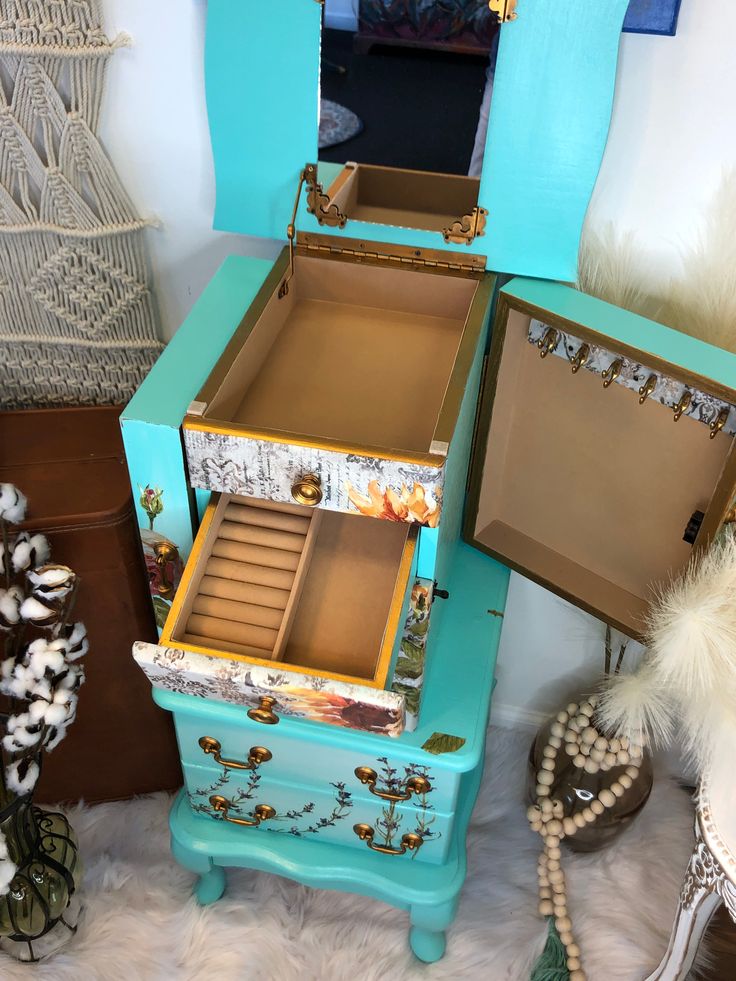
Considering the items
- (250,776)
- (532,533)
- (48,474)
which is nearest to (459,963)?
(250,776)

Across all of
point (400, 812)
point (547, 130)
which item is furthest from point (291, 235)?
point (400, 812)

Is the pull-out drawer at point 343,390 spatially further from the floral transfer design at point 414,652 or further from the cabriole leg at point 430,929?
the cabriole leg at point 430,929

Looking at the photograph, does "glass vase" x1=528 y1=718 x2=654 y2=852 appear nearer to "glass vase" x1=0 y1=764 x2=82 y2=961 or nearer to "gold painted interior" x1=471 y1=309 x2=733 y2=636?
"gold painted interior" x1=471 y1=309 x2=733 y2=636

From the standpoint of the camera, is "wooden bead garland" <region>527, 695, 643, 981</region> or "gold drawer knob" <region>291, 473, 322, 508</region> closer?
"gold drawer knob" <region>291, 473, 322, 508</region>

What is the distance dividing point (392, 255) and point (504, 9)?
0.98ft

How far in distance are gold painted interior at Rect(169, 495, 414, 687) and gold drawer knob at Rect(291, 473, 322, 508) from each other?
0.32ft

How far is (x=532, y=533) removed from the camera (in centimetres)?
122

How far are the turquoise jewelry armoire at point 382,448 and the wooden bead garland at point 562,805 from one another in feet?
0.55

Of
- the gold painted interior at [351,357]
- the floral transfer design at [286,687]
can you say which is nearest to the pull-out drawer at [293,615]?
the floral transfer design at [286,687]

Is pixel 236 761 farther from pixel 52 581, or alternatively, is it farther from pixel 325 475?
pixel 325 475

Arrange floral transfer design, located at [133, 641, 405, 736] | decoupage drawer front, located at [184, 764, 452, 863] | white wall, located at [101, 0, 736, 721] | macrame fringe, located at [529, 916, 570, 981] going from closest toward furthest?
1. floral transfer design, located at [133, 641, 405, 736]
2. white wall, located at [101, 0, 736, 721]
3. decoupage drawer front, located at [184, 764, 452, 863]
4. macrame fringe, located at [529, 916, 570, 981]

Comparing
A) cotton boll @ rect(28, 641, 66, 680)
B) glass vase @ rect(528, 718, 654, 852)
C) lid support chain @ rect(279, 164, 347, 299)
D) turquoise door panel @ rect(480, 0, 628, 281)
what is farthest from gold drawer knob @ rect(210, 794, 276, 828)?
turquoise door panel @ rect(480, 0, 628, 281)

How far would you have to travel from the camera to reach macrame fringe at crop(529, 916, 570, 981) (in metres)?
1.28

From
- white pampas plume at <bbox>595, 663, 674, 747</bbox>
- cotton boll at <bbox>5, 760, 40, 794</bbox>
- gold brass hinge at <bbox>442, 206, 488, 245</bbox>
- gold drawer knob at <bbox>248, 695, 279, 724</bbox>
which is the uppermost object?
gold brass hinge at <bbox>442, 206, 488, 245</bbox>
